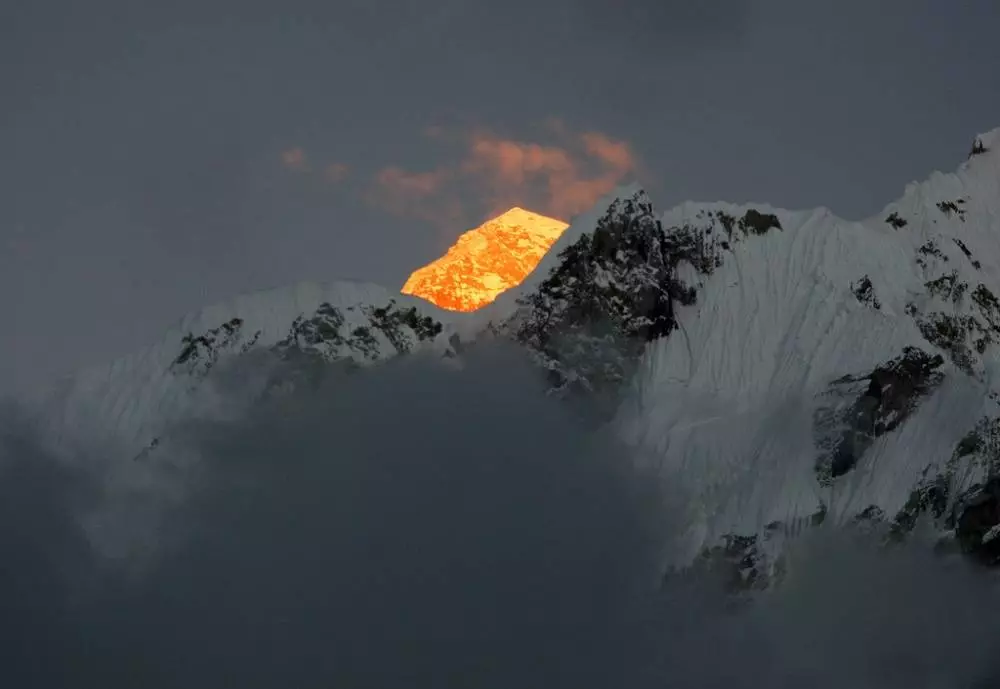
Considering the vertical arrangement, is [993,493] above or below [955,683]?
above

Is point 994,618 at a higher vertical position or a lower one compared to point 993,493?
lower

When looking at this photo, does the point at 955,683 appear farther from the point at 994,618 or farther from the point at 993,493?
the point at 993,493

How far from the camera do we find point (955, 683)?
195625mm

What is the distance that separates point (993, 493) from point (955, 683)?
897 inches

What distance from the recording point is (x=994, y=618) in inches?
7795

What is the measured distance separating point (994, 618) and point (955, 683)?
9.17 metres

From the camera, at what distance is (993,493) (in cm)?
Result: 19975

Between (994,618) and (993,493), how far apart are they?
14.6 meters

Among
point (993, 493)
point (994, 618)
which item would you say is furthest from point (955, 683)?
point (993, 493)
